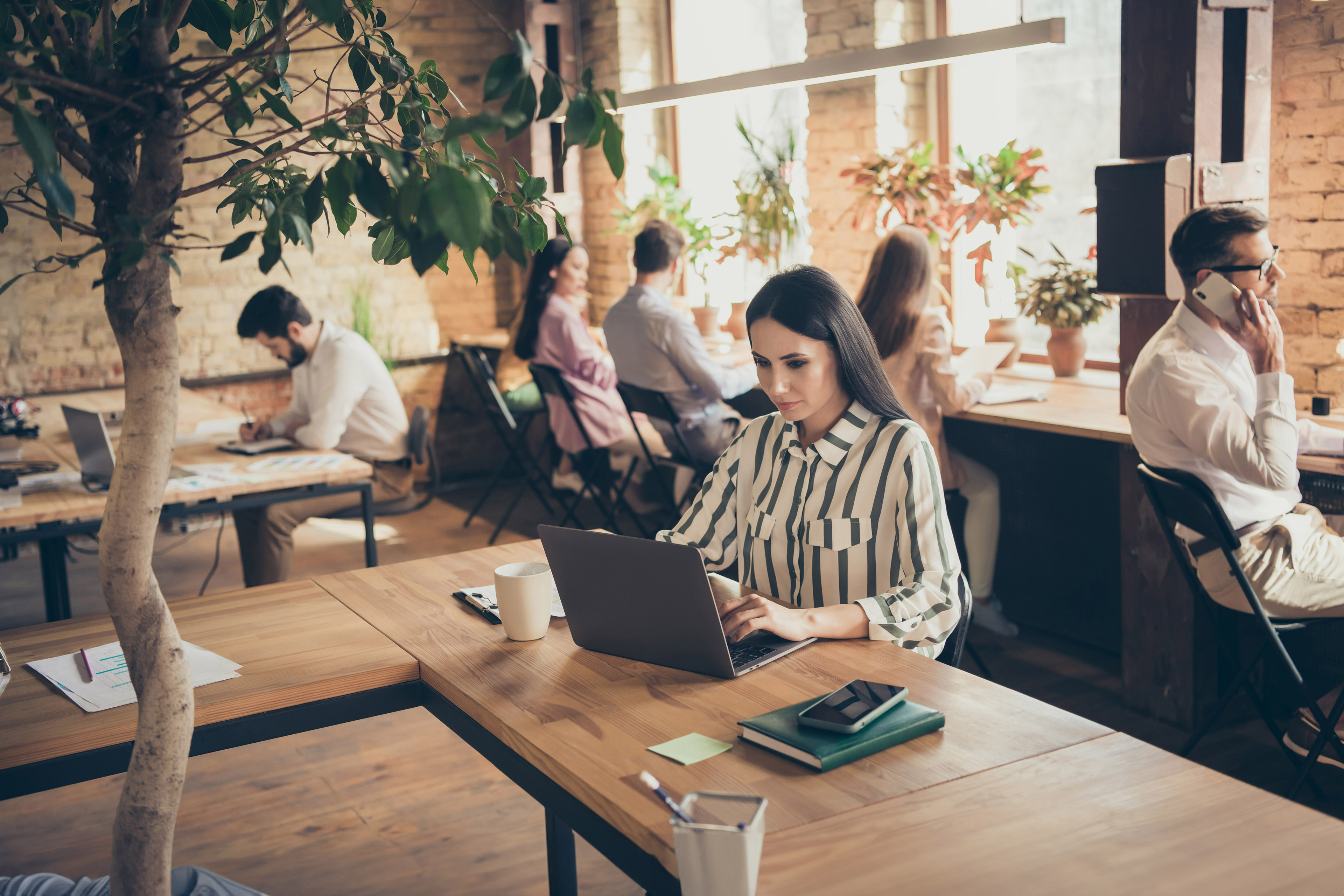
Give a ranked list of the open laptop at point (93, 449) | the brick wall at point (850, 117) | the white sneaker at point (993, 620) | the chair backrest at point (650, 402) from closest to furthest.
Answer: the open laptop at point (93, 449)
the white sneaker at point (993, 620)
the chair backrest at point (650, 402)
the brick wall at point (850, 117)

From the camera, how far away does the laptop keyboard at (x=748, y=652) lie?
1628 mm

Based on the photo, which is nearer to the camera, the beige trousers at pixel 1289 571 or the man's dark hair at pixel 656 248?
the beige trousers at pixel 1289 571

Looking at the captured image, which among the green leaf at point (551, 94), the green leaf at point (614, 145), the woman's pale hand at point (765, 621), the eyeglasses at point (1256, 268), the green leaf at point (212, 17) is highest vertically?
the green leaf at point (212, 17)

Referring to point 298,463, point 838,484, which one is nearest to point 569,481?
point 298,463

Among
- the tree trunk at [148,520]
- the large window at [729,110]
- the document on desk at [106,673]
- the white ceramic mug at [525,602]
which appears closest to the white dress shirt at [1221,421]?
the white ceramic mug at [525,602]

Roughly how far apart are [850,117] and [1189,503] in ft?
10.4

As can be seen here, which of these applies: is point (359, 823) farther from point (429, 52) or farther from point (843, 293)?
point (429, 52)

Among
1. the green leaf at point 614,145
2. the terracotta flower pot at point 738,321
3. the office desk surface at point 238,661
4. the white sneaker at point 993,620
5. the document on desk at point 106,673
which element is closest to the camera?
the green leaf at point 614,145

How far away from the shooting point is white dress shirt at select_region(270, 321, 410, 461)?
13.3 ft

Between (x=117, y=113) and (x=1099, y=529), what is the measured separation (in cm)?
334

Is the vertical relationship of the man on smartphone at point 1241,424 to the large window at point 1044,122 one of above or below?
below

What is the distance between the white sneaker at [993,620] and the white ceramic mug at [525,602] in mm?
2471

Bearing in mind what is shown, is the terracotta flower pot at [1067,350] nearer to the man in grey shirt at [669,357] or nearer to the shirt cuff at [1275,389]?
the man in grey shirt at [669,357]

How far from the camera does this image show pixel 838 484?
1.99 metres
